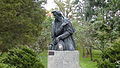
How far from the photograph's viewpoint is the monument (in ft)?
18.3

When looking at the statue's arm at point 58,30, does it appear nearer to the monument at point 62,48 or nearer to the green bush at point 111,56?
the monument at point 62,48

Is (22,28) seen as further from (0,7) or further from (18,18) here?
(0,7)

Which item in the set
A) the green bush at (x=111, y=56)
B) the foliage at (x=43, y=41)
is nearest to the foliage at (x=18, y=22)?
the foliage at (x=43, y=41)

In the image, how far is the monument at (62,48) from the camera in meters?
5.59

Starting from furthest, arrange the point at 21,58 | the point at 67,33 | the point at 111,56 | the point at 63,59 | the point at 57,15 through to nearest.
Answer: the point at 111,56, the point at 21,58, the point at 57,15, the point at 67,33, the point at 63,59

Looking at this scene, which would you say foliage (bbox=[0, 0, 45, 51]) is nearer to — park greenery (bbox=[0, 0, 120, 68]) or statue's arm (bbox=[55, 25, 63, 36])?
park greenery (bbox=[0, 0, 120, 68])

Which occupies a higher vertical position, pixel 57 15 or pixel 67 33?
pixel 57 15

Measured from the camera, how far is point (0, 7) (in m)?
12.8

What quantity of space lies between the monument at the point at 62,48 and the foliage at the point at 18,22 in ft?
24.3

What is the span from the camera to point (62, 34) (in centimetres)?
582

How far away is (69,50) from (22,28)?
9249 mm

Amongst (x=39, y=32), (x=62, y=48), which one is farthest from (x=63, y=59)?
(x=39, y=32)

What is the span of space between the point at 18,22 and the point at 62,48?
8392mm

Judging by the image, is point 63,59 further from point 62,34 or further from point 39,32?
point 39,32
